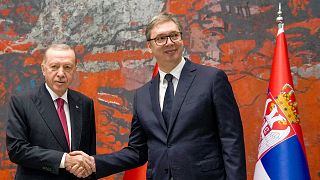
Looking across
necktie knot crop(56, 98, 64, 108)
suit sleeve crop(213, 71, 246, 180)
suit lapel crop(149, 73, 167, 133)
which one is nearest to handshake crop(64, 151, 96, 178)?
necktie knot crop(56, 98, 64, 108)

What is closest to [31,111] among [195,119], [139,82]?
[195,119]

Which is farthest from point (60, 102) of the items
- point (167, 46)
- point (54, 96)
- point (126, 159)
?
point (167, 46)

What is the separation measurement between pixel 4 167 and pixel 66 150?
171cm

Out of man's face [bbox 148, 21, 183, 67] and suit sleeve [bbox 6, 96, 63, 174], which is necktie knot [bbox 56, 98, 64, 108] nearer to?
suit sleeve [bbox 6, 96, 63, 174]

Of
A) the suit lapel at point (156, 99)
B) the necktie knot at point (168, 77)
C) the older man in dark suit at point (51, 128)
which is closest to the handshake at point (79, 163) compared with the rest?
the older man in dark suit at point (51, 128)

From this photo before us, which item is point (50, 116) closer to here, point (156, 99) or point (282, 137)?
point (156, 99)

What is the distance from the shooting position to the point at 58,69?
2521 mm

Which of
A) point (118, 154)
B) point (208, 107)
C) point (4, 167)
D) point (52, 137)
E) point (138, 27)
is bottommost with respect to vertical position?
point (4, 167)

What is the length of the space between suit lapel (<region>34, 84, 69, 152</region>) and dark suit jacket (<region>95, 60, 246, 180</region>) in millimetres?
552

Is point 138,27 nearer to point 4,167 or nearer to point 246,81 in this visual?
point 246,81

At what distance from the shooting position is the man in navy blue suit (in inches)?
83.0

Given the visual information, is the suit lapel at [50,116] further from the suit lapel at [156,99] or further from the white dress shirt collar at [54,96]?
the suit lapel at [156,99]

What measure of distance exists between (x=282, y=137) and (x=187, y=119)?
899 millimetres

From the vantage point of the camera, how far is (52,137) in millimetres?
2451
